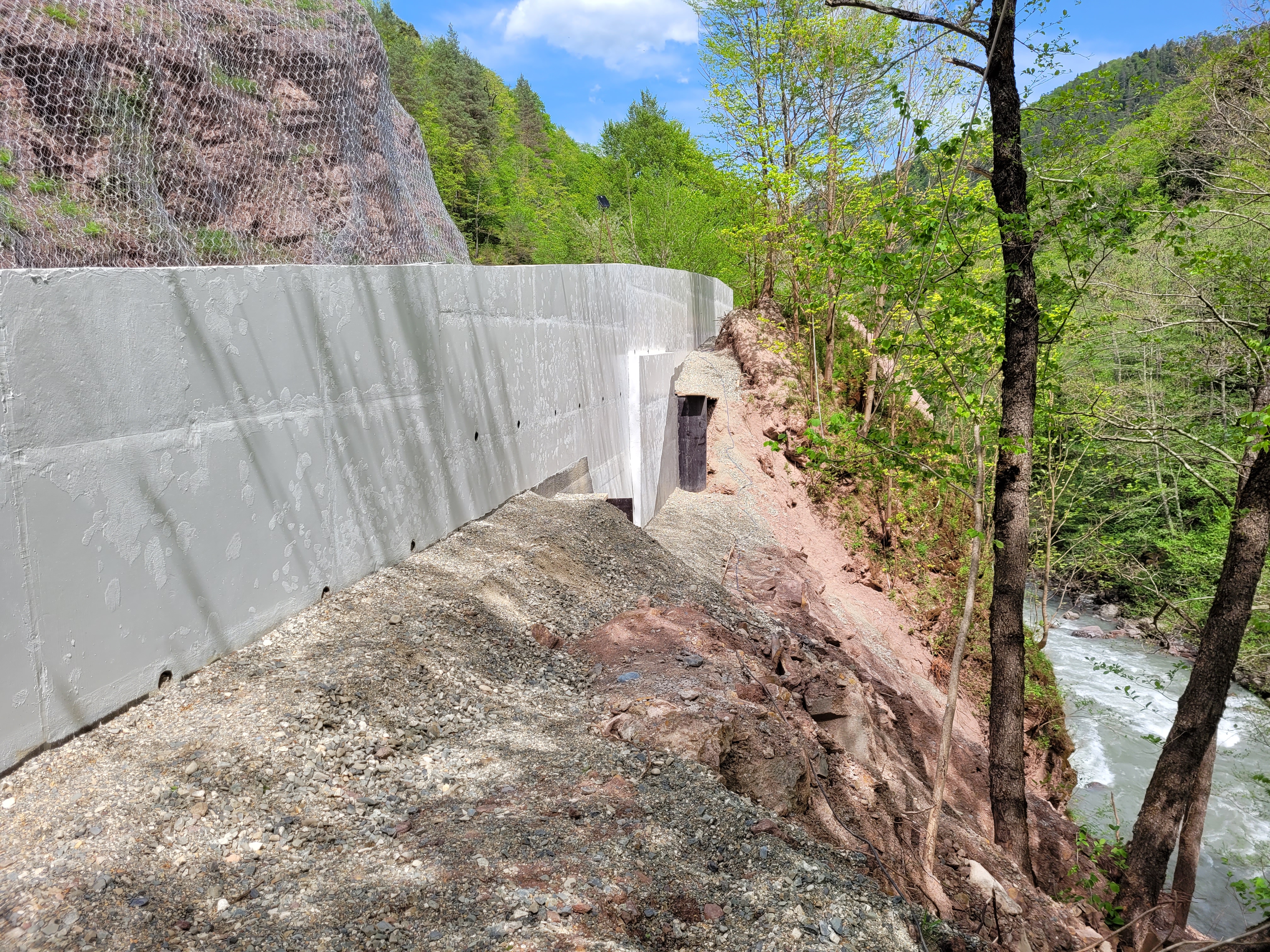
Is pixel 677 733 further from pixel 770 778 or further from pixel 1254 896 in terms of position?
pixel 1254 896

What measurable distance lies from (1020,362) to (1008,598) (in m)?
2.10

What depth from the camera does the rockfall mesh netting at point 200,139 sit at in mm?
4871

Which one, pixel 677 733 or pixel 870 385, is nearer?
pixel 677 733

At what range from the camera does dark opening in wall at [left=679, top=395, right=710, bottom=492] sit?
14461 mm

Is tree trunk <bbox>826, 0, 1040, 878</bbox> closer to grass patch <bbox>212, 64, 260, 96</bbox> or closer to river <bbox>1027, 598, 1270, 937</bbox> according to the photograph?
river <bbox>1027, 598, 1270, 937</bbox>

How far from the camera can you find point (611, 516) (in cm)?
795

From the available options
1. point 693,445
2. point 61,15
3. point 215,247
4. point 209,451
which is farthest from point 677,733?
point 693,445

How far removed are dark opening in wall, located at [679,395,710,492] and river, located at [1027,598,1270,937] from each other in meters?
7.11

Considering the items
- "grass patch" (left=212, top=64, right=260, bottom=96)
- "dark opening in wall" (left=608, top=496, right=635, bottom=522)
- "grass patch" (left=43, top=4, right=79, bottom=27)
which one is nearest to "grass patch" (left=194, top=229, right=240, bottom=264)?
"grass patch" (left=43, top=4, right=79, bottom=27)

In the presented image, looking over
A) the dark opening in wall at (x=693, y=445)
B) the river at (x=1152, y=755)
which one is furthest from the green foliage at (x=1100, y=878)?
the dark opening in wall at (x=693, y=445)

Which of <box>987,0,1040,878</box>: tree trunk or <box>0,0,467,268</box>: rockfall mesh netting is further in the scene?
<box>987,0,1040,878</box>: tree trunk

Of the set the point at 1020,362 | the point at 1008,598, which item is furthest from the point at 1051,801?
the point at 1020,362

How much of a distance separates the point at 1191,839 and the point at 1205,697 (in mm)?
1998

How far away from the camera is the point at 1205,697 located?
22.0 feet
